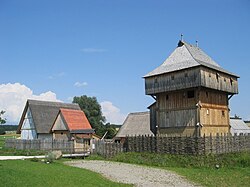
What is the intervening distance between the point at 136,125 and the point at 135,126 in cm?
22

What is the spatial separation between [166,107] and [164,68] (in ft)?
14.4

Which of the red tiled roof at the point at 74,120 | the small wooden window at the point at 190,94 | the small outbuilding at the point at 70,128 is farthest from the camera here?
the red tiled roof at the point at 74,120

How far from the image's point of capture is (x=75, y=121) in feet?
145

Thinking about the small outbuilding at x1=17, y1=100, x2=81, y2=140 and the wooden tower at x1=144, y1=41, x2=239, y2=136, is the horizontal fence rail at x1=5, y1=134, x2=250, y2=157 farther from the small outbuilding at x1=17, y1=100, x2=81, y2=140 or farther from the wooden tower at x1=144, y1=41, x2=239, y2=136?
the small outbuilding at x1=17, y1=100, x2=81, y2=140

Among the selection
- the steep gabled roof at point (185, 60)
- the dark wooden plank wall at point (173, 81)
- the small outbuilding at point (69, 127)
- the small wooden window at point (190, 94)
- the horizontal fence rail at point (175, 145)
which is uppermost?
the steep gabled roof at point (185, 60)

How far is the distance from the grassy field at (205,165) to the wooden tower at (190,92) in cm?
543

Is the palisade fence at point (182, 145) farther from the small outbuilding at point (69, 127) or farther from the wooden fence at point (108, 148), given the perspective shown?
the small outbuilding at point (69, 127)

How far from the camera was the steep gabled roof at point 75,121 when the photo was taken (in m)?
42.8

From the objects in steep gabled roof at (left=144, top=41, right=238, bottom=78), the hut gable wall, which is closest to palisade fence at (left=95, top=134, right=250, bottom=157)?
steep gabled roof at (left=144, top=41, right=238, bottom=78)

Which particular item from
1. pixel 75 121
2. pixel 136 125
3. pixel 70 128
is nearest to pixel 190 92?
pixel 136 125

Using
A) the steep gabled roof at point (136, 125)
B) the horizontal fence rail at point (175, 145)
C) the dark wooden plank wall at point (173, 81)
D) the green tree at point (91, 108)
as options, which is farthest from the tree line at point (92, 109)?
the dark wooden plank wall at point (173, 81)

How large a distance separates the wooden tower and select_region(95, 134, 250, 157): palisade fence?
3188mm

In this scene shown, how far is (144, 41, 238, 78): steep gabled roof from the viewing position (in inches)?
1236

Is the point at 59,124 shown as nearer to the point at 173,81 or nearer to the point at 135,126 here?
the point at 135,126
